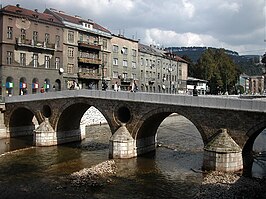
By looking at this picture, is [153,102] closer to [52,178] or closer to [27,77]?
[52,178]

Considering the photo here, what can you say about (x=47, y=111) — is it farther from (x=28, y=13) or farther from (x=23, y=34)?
(x=28, y=13)

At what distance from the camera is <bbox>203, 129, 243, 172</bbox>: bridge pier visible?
63.1ft

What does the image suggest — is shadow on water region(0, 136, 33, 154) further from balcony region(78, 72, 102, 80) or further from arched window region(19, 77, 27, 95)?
balcony region(78, 72, 102, 80)

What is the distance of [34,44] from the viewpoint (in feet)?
140

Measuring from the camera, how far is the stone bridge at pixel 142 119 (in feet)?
64.0

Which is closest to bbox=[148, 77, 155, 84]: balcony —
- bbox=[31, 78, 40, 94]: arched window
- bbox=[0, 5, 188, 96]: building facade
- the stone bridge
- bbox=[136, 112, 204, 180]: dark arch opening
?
bbox=[0, 5, 188, 96]: building facade

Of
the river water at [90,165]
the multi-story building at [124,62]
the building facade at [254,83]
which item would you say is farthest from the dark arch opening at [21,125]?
the building facade at [254,83]

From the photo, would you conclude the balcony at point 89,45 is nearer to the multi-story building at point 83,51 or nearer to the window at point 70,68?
the multi-story building at point 83,51

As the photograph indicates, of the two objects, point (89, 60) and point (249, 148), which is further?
point (89, 60)

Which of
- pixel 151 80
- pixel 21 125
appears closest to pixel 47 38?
pixel 21 125

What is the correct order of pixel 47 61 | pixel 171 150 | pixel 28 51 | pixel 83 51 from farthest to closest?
pixel 83 51
pixel 47 61
pixel 28 51
pixel 171 150

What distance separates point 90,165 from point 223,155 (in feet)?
30.2

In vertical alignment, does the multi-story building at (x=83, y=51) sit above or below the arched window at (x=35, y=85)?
above

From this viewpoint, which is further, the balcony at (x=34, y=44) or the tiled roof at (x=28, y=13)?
the tiled roof at (x=28, y=13)
